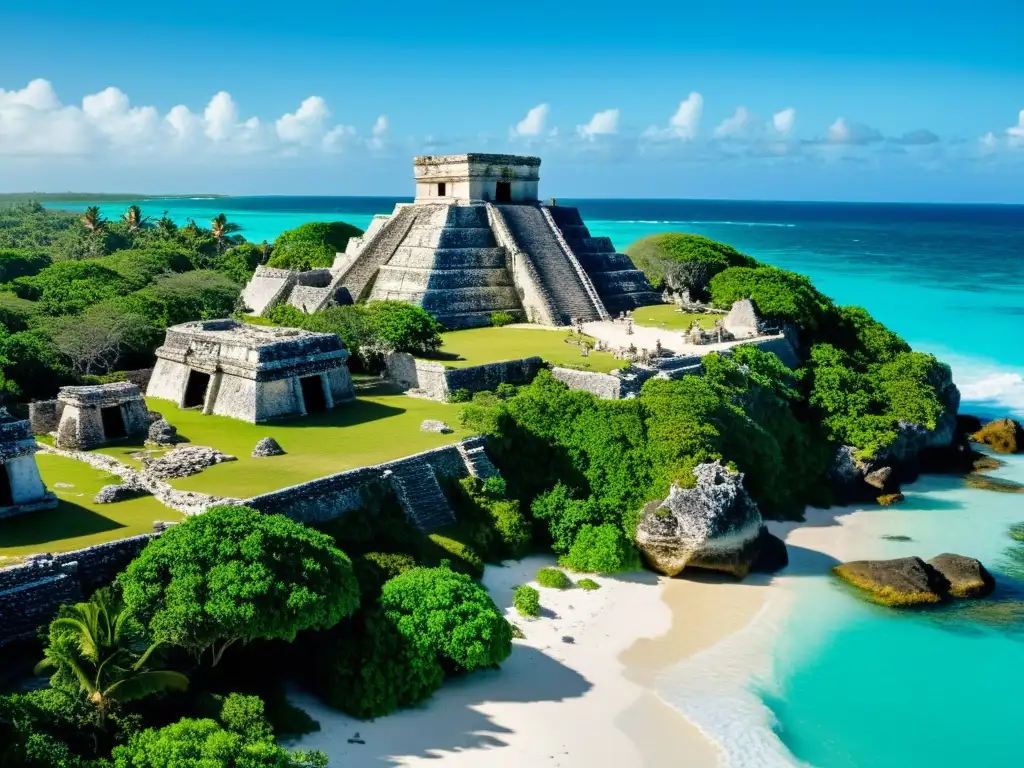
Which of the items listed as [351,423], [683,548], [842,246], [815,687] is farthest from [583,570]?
[842,246]

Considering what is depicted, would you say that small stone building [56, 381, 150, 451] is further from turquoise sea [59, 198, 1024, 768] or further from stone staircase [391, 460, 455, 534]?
turquoise sea [59, 198, 1024, 768]

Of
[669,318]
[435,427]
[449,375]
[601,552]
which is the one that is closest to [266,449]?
[435,427]

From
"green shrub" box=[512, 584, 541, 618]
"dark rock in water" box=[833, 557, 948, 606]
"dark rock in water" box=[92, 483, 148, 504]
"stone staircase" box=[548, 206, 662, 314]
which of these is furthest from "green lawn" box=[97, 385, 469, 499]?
"stone staircase" box=[548, 206, 662, 314]

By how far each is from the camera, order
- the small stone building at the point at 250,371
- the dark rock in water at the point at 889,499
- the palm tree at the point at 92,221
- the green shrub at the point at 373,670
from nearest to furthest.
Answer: the green shrub at the point at 373,670 → the small stone building at the point at 250,371 → the dark rock in water at the point at 889,499 → the palm tree at the point at 92,221

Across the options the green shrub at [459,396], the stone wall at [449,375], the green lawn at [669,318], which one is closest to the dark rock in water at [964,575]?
the stone wall at [449,375]

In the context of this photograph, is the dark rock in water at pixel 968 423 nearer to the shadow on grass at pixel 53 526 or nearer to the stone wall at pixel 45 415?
the shadow on grass at pixel 53 526
